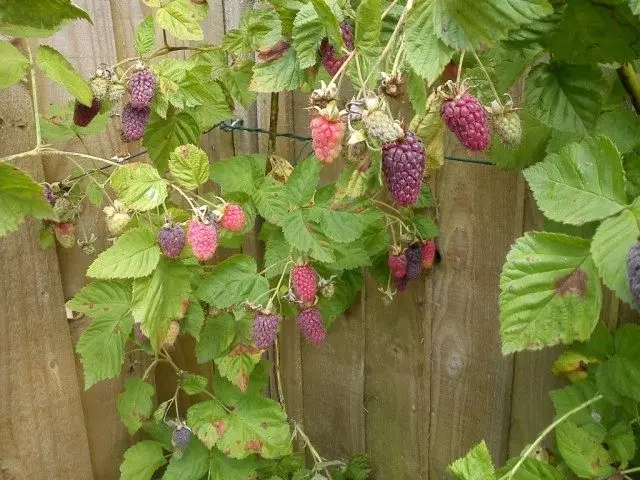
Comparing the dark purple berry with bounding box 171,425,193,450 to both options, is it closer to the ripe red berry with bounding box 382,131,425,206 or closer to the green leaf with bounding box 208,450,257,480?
the green leaf with bounding box 208,450,257,480

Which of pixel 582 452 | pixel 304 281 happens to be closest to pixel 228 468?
pixel 304 281

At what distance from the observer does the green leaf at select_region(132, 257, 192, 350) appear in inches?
39.6

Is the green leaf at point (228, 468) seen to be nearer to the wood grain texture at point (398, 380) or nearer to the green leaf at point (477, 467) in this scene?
the wood grain texture at point (398, 380)

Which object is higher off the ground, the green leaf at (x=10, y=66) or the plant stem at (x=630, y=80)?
the plant stem at (x=630, y=80)

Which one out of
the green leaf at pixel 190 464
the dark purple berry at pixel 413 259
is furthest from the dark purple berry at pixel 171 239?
the green leaf at pixel 190 464

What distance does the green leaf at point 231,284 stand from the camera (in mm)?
1105

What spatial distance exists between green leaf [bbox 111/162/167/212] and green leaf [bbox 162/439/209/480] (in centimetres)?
64

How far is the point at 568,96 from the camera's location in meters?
0.79

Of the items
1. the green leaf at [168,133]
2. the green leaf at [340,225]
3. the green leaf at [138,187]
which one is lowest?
the green leaf at [340,225]

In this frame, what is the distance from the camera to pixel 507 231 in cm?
117

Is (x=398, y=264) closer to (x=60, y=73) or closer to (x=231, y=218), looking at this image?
(x=231, y=218)

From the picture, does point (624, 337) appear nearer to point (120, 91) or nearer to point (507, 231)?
point (507, 231)

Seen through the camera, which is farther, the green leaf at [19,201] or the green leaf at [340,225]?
the green leaf at [340,225]

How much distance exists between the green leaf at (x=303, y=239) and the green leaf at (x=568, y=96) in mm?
414
